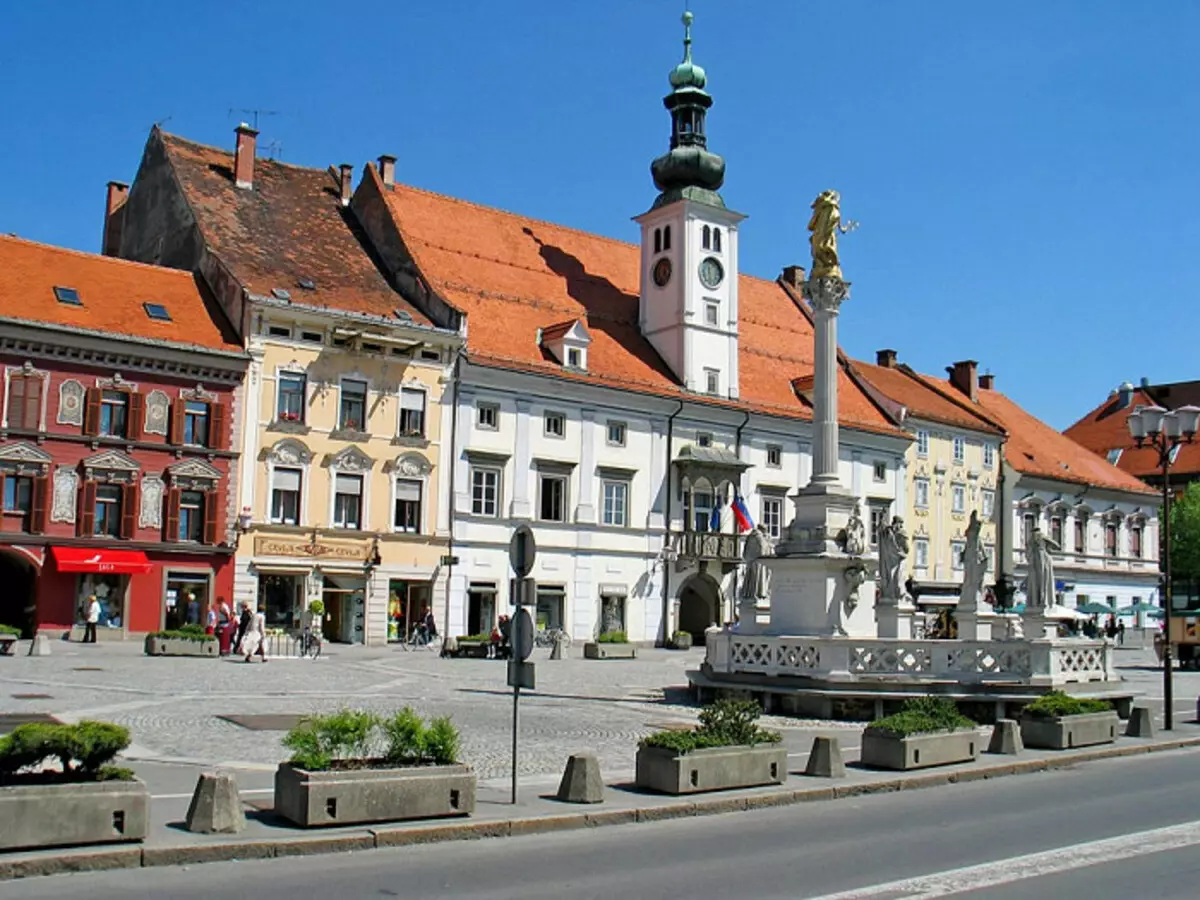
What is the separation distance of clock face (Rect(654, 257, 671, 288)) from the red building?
60.4 feet

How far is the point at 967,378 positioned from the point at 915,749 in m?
57.3

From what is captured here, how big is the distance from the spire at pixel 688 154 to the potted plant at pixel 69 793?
4389 centimetres

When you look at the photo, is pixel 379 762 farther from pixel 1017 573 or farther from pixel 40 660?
pixel 1017 573

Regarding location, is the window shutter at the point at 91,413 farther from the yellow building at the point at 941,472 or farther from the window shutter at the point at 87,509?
the yellow building at the point at 941,472

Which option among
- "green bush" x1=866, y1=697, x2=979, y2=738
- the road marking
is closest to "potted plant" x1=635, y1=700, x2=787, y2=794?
"green bush" x1=866, y1=697, x2=979, y2=738

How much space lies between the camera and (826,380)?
2583 centimetres

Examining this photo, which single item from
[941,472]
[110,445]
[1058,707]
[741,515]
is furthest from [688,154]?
[1058,707]

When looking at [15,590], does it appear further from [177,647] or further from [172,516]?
[177,647]

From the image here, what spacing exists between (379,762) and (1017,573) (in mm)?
57487

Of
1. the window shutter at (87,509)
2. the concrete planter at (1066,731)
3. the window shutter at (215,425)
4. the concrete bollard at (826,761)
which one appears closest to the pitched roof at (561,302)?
the window shutter at (215,425)

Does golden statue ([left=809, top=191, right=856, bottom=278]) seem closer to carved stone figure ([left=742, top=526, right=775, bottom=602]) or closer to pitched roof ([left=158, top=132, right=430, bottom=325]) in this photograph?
carved stone figure ([left=742, top=526, right=775, bottom=602])

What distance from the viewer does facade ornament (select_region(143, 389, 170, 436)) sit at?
38.6 metres

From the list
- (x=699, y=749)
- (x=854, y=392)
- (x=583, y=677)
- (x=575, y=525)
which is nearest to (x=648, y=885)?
(x=699, y=749)

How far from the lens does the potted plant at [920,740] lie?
15727mm
